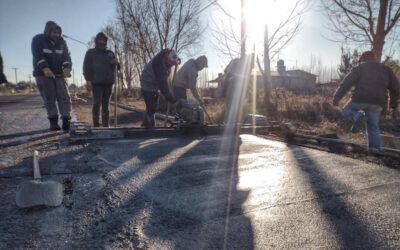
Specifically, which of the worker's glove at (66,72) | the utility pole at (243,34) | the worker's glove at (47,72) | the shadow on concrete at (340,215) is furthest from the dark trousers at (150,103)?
the utility pole at (243,34)

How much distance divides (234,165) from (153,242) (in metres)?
2.02

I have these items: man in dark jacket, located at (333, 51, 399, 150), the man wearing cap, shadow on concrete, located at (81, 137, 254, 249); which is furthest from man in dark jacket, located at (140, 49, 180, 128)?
man in dark jacket, located at (333, 51, 399, 150)

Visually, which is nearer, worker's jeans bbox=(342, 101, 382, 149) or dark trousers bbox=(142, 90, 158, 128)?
worker's jeans bbox=(342, 101, 382, 149)

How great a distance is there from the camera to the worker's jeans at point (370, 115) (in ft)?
16.9

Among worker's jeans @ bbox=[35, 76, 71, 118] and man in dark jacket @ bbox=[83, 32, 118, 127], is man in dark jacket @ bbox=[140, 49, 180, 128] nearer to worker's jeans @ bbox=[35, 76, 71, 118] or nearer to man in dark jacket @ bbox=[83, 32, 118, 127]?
man in dark jacket @ bbox=[83, 32, 118, 127]

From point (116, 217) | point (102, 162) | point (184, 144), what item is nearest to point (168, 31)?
point (184, 144)

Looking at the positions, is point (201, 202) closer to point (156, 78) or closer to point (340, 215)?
point (340, 215)

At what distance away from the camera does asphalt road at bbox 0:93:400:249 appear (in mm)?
2039

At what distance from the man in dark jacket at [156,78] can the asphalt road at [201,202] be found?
6.51 ft

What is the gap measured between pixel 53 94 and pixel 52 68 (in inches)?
18.3

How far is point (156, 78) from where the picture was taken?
630 cm

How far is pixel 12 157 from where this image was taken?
393 centimetres

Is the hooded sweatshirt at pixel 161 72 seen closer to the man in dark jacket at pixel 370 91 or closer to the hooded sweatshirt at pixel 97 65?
the hooded sweatshirt at pixel 97 65

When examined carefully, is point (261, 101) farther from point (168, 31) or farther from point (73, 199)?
point (73, 199)
